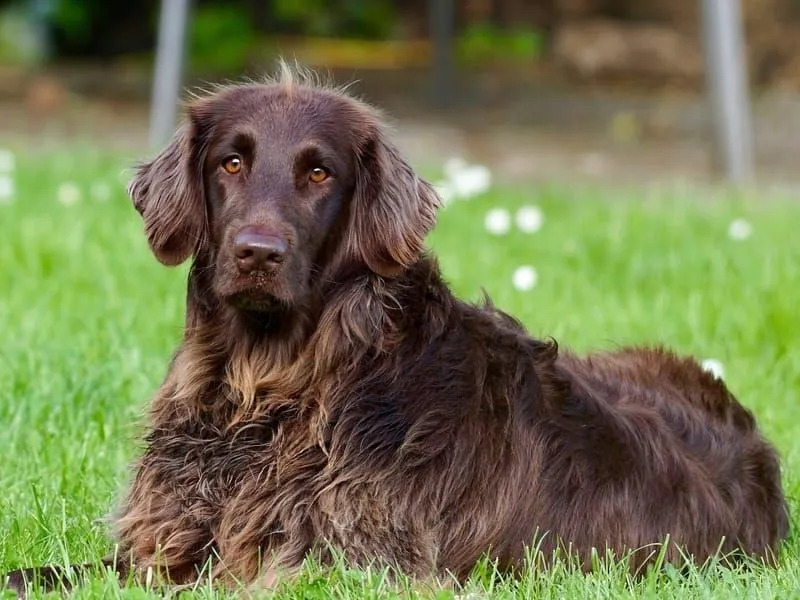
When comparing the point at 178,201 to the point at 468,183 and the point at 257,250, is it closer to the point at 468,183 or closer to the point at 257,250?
the point at 257,250

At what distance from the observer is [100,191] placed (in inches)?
342

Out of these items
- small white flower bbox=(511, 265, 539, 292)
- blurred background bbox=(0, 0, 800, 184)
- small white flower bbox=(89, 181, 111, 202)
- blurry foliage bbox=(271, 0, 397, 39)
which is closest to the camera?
small white flower bbox=(511, 265, 539, 292)

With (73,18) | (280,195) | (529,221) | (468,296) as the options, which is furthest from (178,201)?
(73,18)

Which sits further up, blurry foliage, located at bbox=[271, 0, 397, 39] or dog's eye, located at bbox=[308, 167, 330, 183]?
blurry foliage, located at bbox=[271, 0, 397, 39]

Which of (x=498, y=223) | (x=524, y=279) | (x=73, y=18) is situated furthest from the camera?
(x=73, y=18)

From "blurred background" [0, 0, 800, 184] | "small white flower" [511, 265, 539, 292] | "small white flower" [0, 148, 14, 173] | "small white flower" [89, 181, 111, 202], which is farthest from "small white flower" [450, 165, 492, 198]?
"small white flower" [0, 148, 14, 173]

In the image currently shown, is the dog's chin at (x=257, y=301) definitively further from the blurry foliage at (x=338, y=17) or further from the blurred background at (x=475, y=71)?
the blurry foliage at (x=338, y=17)

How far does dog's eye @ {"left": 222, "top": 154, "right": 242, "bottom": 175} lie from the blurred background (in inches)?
273

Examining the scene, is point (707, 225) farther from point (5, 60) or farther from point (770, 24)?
point (5, 60)

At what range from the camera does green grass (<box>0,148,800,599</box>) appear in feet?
12.1

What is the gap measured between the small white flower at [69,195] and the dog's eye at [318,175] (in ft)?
16.3

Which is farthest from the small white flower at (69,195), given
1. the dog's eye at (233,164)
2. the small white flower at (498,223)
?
the dog's eye at (233,164)

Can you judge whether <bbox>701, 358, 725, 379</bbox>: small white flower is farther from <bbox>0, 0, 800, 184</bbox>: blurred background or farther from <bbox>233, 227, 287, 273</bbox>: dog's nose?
<bbox>0, 0, 800, 184</bbox>: blurred background

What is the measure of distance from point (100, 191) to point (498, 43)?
10511 mm
